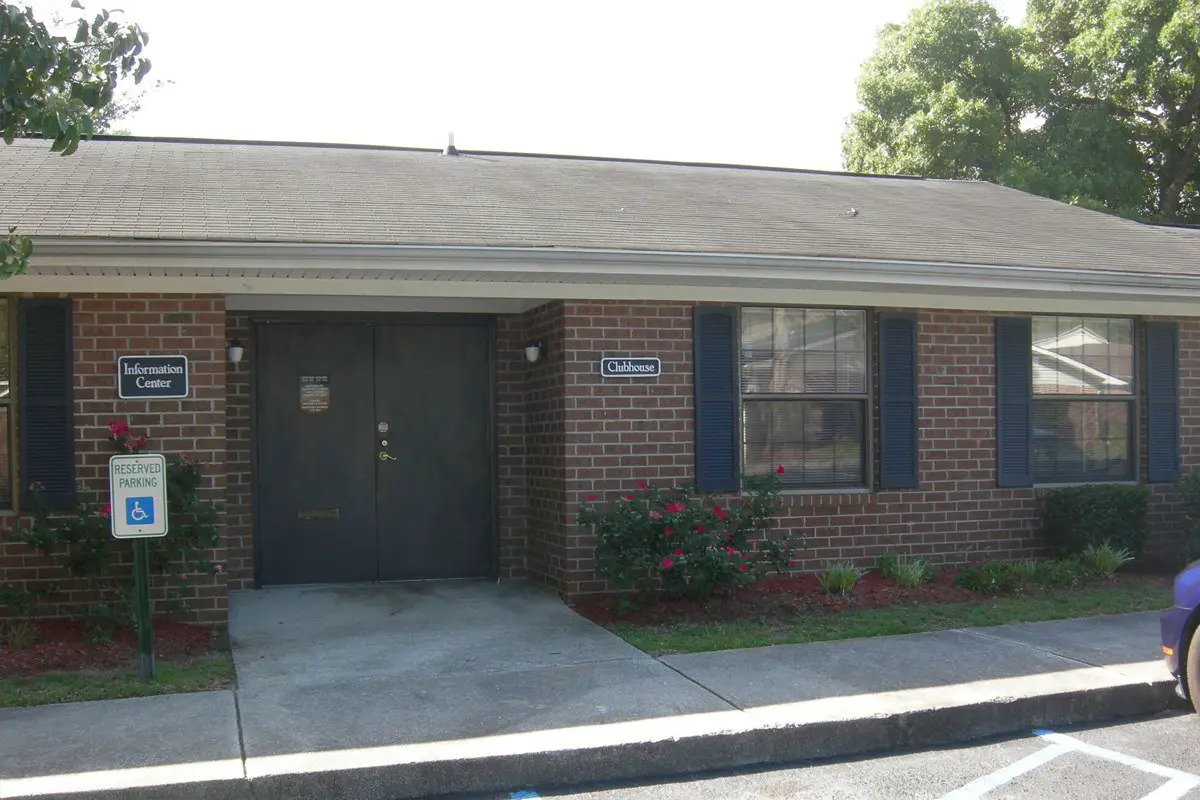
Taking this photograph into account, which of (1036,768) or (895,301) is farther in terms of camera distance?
(895,301)

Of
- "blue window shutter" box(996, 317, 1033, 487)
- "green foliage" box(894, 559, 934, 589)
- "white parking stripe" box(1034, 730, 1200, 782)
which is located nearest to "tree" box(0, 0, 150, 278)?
"white parking stripe" box(1034, 730, 1200, 782)

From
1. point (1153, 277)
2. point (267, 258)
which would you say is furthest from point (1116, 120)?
point (267, 258)

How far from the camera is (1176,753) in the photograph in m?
5.90

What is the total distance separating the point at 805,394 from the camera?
388 inches

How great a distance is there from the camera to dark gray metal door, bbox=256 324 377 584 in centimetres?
959

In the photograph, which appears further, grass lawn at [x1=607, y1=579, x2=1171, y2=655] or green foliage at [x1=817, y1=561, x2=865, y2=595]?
green foliage at [x1=817, y1=561, x2=865, y2=595]

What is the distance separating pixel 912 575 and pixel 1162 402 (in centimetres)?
338

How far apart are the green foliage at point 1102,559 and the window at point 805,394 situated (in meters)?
1.98

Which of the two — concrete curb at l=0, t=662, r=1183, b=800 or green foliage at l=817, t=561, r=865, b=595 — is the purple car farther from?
green foliage at l=817, t=561, r=865, b=595

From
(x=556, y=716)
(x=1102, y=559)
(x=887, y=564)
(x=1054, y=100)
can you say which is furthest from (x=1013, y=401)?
(x=1054, y=100)

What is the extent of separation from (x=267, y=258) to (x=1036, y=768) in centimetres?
546

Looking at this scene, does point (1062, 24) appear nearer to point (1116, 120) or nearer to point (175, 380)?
point (1116, 120)

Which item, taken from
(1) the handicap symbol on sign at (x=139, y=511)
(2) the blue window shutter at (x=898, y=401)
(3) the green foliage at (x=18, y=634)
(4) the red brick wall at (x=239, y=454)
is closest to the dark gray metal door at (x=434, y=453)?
(4) the red brick wall at (x=239, y=454)

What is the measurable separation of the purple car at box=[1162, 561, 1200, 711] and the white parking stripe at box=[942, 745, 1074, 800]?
851 mm
